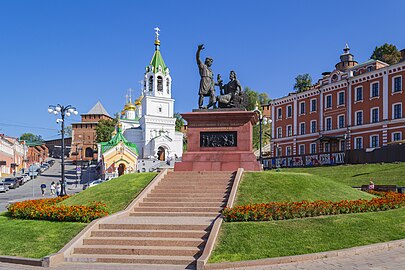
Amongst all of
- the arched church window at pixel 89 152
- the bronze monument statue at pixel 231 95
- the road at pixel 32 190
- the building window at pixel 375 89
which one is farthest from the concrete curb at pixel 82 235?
the arched church window at pixel 89 152

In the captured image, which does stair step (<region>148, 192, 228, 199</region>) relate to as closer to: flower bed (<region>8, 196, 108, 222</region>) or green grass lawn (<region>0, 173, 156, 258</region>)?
green grass lawn (<region>0, 173, 156, 258</region>)

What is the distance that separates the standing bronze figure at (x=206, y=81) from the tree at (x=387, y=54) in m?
51.1

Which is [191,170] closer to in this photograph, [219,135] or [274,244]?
[219,135]

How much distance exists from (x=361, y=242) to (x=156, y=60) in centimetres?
7672

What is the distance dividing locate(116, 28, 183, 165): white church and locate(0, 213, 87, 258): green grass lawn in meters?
64.2

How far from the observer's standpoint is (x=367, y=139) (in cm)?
4822

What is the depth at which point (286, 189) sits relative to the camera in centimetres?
1616

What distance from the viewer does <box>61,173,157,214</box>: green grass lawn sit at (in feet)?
52.5

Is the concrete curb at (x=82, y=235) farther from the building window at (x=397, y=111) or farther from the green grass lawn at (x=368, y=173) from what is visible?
the building window at (x=397, y=111)

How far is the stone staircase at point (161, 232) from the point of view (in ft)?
36.7

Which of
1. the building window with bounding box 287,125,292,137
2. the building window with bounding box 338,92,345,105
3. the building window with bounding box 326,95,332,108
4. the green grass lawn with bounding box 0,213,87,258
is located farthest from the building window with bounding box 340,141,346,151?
the green grass lawn with bounding box 0,213,87,258

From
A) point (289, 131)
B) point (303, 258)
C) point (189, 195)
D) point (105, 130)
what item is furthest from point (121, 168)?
point (303, 258)

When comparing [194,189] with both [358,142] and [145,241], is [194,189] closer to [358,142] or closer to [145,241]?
[145,241]

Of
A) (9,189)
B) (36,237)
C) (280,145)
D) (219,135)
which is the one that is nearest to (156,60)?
(280,145)
